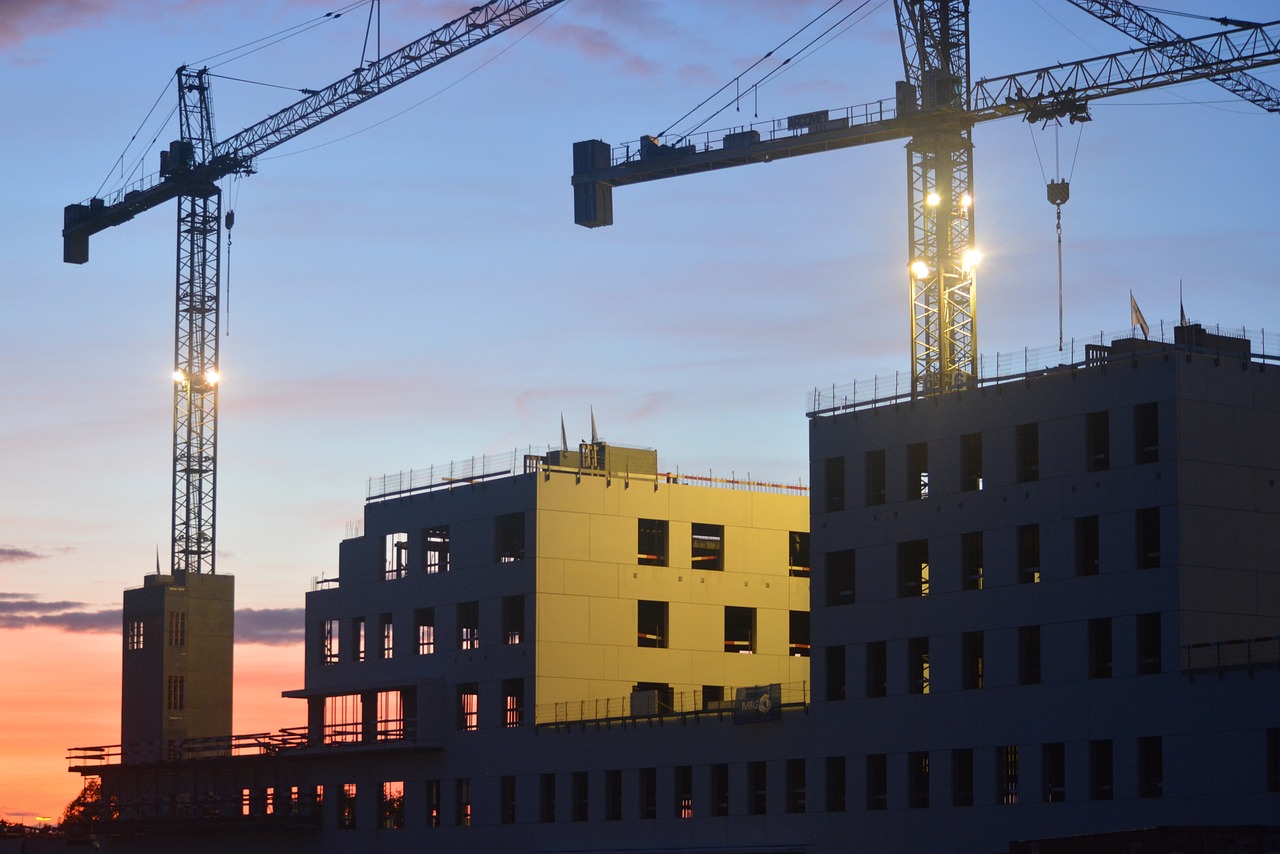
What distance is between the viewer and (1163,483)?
8331cm

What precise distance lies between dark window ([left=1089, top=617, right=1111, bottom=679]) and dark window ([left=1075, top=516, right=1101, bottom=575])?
210 centimetres

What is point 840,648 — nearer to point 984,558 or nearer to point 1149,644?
point 984,558

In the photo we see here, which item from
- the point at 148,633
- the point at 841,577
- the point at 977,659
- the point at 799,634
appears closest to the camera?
the point at 977,659

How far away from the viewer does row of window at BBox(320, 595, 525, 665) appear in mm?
111875

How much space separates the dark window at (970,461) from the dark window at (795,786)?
14891mm

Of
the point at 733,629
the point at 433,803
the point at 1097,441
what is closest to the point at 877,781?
the point at 1097,441

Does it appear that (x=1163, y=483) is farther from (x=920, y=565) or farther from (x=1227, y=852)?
(x=1227, y=852)

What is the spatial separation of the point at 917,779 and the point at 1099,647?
10448 millimetres

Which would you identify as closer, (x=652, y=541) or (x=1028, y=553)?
(x=1028, y=553)

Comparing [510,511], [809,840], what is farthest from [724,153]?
[809,840]

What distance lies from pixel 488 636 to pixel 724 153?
111 ft

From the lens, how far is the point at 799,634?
119 m

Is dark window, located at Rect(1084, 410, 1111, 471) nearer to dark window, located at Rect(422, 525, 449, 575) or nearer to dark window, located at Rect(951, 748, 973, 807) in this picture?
dark window, located at Rect(951, 748, 973, 807)

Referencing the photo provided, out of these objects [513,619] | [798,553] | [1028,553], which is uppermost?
[798,553]
